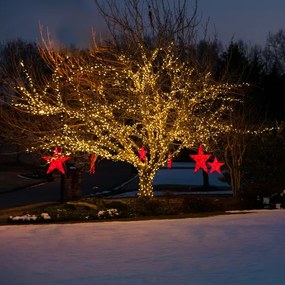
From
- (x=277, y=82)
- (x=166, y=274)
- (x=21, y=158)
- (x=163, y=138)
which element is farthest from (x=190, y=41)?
(x=21, y=158)

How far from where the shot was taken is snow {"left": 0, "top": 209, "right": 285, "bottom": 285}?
8.50m

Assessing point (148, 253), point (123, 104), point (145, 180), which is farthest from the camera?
point (145, 180)

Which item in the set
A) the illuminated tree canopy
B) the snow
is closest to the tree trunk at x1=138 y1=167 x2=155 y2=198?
the illuminated tree canopy

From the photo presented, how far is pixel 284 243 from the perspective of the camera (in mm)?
11055

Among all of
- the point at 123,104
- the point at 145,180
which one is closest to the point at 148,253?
the point at 123,104

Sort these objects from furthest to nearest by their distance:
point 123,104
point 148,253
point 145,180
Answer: point 145,180
point 123,104
point 148,253

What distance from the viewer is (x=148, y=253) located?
1038 centimetres

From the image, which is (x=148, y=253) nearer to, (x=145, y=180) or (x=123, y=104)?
(x=123, y=104)

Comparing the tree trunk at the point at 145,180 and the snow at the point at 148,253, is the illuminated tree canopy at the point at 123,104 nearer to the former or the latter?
the tree trunk at the point at 145,180

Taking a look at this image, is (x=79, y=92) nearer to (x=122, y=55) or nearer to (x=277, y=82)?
(x=122, y=55)

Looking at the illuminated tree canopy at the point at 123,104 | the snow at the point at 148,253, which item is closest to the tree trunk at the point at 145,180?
the illuminated tree canopy at the point at 123,104

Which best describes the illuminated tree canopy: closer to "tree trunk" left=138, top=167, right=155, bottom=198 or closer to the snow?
"tree trunk" left=138, top=167, right=155, bottom=198

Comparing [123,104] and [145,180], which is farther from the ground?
[123,104]

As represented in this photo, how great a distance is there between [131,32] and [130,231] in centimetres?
973
